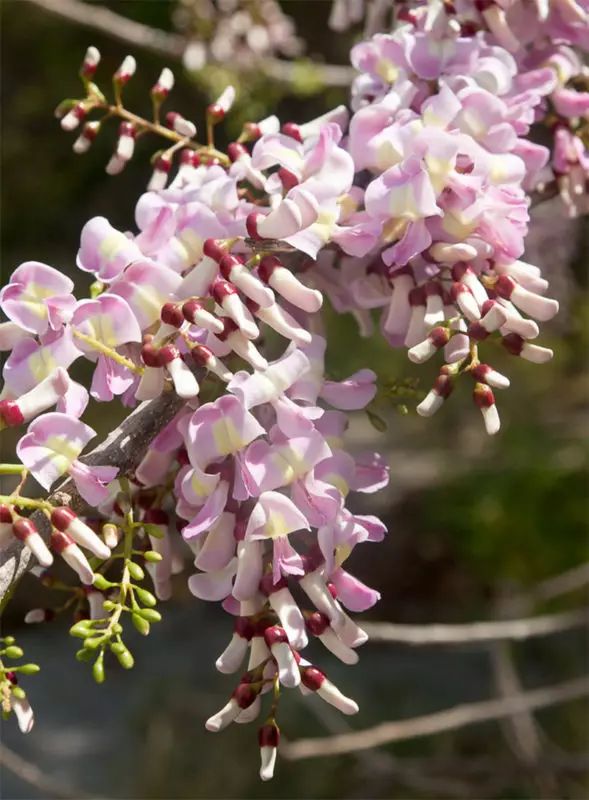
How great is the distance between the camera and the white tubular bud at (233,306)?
0.34 m

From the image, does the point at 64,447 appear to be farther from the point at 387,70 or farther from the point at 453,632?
the point at 453,632

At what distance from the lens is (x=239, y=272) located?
1.15 feet

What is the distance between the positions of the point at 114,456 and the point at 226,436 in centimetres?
5

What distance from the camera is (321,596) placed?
36cm

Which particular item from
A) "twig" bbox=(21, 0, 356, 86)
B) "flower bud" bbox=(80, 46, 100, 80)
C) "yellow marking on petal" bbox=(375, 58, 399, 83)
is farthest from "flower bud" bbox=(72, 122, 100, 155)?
"twig" bbox=(21, 0, 356, 86)

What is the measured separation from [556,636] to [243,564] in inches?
95.2

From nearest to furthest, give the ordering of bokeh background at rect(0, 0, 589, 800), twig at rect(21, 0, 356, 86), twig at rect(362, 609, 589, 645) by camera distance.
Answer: twig at rect(362, 609, 589, 645)
twig at rect(21, 0, 356, 86)
bokeh background at rect(0, 0, 589, 800)

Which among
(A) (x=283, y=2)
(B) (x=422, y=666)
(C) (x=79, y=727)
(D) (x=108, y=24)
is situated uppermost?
(D) (x=108, y=24)

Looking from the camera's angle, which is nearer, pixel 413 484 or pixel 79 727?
pixel 79 727

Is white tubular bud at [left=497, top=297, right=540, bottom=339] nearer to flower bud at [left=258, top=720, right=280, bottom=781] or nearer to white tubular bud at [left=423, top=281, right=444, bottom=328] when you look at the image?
white tubular bud at [left=423, top=281, right=444, bottom=328]

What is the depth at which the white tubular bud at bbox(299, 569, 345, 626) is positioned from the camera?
356 millimetres

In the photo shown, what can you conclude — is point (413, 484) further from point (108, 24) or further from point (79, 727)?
point (108, 24)

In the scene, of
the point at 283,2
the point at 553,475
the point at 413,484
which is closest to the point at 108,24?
the point at 553,475

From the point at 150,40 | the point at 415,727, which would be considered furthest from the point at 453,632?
the point at 150,40
